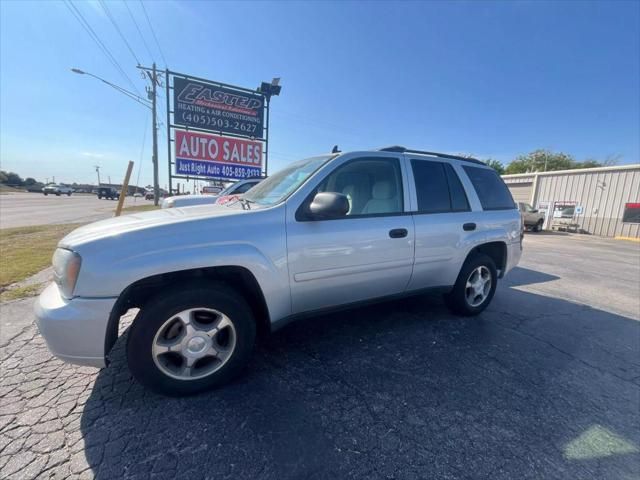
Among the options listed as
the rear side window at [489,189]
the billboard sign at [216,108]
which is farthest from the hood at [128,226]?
the billboard sign at [216,108]

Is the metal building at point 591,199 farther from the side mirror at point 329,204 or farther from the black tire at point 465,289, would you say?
the side mirror at point 329,204

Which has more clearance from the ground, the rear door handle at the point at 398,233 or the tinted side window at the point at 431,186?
the tinted side window at the point at 431,186

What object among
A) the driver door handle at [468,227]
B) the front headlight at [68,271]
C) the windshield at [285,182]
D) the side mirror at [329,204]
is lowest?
the front headlight at [68,271]

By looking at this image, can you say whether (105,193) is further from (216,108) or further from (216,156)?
(216,108)

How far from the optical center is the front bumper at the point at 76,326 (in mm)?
1794

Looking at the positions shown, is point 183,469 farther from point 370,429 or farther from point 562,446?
point 562,446

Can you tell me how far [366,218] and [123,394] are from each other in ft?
7.69

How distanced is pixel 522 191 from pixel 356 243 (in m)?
24.6

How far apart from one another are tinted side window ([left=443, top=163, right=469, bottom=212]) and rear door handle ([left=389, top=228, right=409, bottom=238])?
0.87 meters

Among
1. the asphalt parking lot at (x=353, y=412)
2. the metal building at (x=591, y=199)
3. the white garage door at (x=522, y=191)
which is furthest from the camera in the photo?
the white garage door at (x=522, y=191)

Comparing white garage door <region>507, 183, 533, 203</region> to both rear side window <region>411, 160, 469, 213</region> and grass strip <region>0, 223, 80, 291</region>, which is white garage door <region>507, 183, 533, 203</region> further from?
grass strip <region>0, 223, 80, 291</region>

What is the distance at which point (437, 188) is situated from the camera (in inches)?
127

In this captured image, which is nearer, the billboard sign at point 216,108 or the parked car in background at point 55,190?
the billboard sign at point 216,108

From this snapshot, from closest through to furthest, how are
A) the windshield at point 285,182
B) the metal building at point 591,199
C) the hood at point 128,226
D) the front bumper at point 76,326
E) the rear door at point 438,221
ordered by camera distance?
the front bumper at point 76,326
the hood at point 128,226
the windshield at point 285,182
the rear door at point 438,221
the metal building at point 591,199
